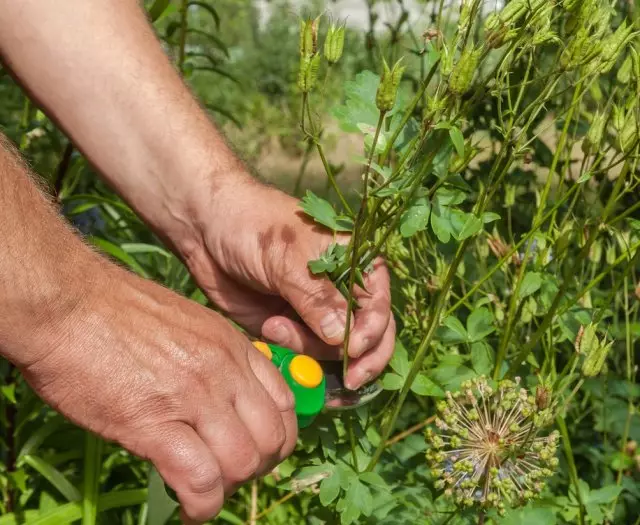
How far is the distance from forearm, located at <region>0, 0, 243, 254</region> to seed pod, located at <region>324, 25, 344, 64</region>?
0.53m

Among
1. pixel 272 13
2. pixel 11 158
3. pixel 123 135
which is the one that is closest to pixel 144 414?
pixel 11 158

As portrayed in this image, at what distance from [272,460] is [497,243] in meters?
0.47

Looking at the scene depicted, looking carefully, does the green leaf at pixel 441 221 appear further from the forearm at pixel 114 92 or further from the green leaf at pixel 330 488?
the forearm at pixel 114 92

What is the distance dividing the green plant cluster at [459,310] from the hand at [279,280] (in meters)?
0.04

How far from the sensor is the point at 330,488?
4.26 ft

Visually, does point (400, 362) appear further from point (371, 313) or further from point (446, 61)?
point (446, 61)

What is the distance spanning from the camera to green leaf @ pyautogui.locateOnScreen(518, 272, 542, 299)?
1330 millimetres

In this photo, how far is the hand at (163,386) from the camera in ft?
3.79

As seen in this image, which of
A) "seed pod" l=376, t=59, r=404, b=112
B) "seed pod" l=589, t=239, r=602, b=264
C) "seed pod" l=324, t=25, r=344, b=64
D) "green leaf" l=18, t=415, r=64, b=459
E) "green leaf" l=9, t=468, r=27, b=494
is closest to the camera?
"seed pod" l=376, t=59, r=404, b=112

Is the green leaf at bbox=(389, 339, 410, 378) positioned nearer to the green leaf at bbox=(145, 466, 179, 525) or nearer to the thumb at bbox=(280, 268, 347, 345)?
the thumb at bbox=(280, 268, 347, 345)

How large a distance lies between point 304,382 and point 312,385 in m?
0.01

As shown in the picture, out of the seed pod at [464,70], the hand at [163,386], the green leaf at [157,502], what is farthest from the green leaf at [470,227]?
the green leaf at [157,502]

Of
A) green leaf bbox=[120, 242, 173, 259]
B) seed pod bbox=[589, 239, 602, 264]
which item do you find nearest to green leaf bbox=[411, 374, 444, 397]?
seed pod bbox=[589, 239, 602, 264]

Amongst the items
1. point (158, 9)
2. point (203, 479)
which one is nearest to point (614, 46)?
point (203, 479)
